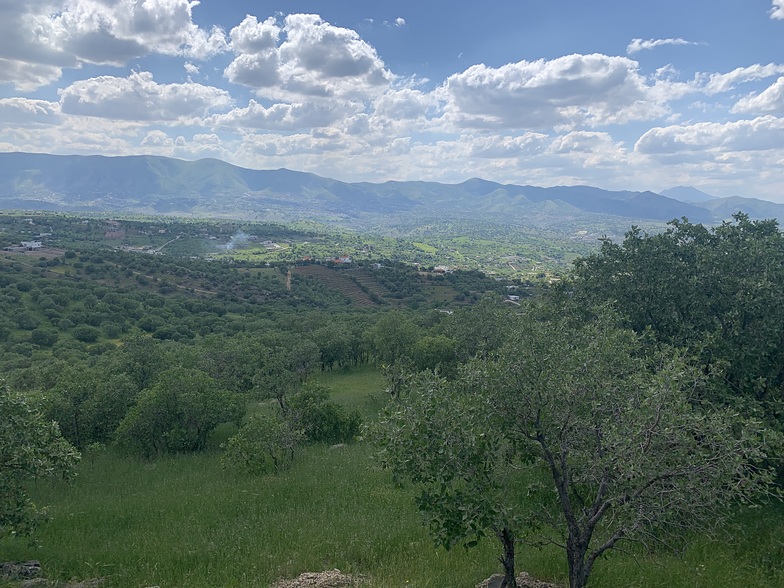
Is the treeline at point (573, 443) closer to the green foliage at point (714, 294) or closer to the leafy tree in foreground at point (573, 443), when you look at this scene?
the leafy tree in foreground at point (573, 443)

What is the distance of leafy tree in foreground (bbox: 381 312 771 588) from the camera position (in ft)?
27.3

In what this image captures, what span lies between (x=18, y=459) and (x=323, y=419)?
19039 mm

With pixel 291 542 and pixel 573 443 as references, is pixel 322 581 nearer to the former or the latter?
pixel 291 542

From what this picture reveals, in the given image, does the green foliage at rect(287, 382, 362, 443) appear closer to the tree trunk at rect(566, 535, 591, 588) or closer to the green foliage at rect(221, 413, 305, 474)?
the green foliage at rect(221, 413, 305, 474)

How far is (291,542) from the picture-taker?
14836mm

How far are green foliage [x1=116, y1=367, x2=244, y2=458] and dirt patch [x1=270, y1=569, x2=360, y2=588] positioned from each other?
1774cm

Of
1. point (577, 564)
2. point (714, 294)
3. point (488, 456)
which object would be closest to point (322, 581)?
point (488, 456)

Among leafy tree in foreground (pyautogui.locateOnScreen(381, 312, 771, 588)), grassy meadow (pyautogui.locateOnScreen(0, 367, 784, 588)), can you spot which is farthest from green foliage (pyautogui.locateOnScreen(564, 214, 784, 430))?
leafy tree in foreground (pyautogui.locateOnScreen(381, 312, 771, 588))

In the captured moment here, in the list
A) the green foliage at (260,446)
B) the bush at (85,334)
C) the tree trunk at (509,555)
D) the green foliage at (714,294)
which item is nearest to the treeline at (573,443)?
the tree trunk at (509,555)

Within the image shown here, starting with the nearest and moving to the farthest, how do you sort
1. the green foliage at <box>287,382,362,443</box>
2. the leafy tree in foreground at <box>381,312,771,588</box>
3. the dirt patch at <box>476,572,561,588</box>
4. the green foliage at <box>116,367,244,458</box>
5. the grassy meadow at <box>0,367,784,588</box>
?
the leafy tree in foreground at <box>381,312,771,588</box> < the dirt patch at <box>476,572,561,588</box> < the grassy meadow at <box>0,367,784,588</box> < the green foliage at <box>116,367,244,458</box> < the green foliage at <box>287,382,362,443</box>

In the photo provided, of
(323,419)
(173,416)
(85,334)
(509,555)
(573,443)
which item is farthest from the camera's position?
(85,334)

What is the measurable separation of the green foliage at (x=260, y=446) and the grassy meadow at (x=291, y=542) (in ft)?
3.08

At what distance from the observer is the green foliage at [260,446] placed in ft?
75.9

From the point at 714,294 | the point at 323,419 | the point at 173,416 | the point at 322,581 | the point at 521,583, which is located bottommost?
the point at 323,419
